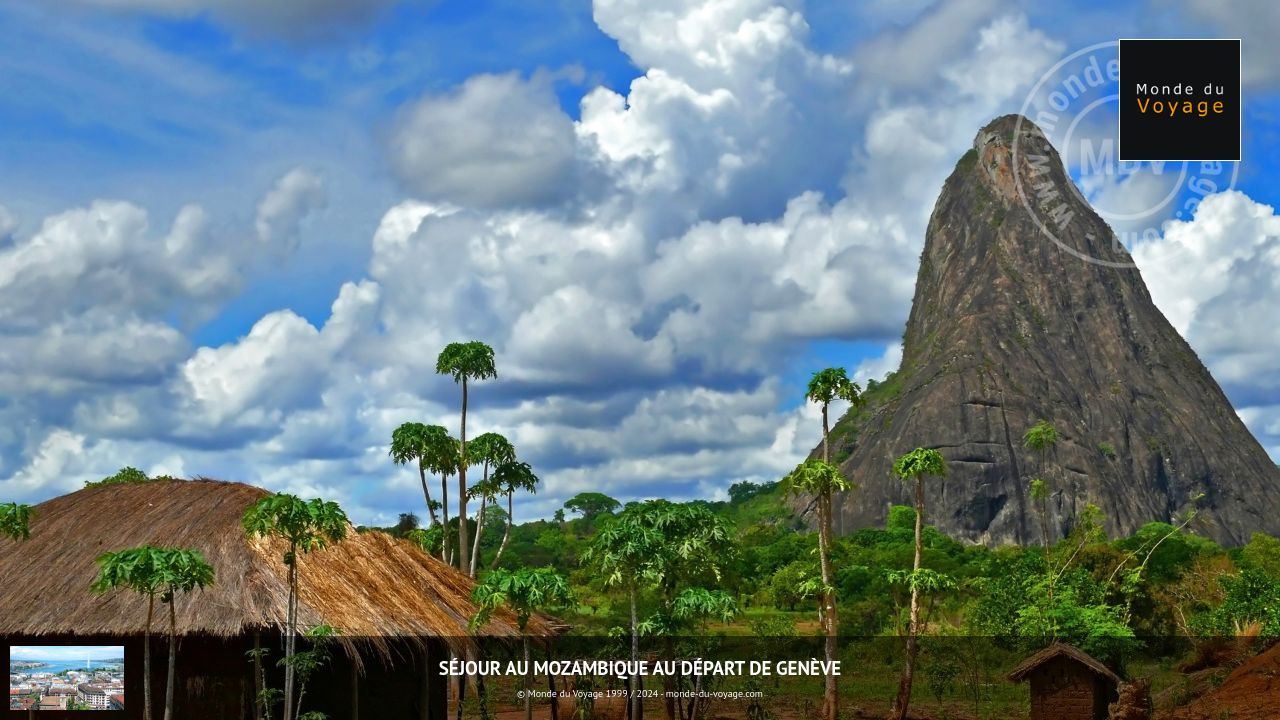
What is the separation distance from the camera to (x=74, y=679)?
20453 millimetres

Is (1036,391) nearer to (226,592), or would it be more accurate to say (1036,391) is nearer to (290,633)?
(226,592)

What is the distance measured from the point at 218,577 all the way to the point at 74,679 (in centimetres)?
268

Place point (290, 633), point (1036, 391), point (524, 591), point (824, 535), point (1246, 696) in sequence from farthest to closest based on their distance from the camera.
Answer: point (1036, 391), point (824, 535), point (1246, 696), point (524, 591), point (290, 633)

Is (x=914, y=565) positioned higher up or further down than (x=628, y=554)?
further down

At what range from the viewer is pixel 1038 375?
4368 inches

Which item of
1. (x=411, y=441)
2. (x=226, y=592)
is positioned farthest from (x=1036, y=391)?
(x=226, y=592)

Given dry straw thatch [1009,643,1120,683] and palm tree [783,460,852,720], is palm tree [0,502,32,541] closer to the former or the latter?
palm tree [783,460,852,720]

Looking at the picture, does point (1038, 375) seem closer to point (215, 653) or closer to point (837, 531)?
point (837, 531)

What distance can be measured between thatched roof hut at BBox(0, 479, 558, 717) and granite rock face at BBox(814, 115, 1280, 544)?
270ft

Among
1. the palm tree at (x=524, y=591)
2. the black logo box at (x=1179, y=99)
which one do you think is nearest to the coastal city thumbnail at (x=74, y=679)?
the palm tree at (x=524, y=591)

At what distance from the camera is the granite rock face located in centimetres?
10325

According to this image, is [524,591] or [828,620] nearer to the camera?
[524,591]

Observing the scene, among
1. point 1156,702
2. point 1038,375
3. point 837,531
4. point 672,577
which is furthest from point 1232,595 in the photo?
point 1038,375

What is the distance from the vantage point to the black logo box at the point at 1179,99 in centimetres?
3259
